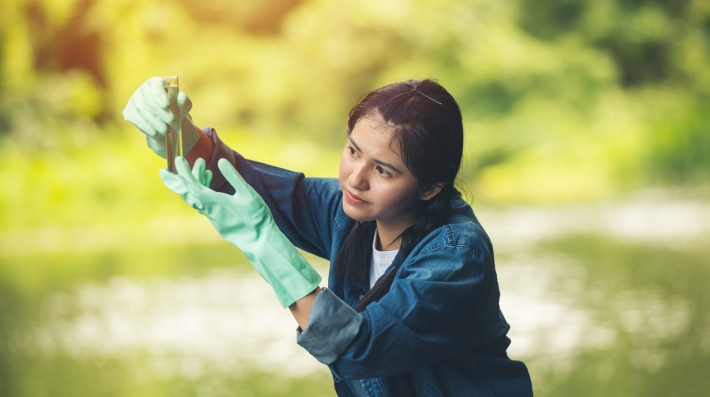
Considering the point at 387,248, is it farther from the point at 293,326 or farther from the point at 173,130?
the point at 293,326

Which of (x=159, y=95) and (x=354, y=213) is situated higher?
(x=159, y=95)

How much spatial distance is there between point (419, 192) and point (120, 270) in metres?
4.49

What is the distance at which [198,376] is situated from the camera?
3.51 metres

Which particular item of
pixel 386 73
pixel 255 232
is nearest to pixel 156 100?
pixel 255 232

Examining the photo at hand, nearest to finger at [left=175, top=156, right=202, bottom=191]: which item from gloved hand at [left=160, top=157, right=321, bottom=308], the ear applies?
gloved hand at [left=160, top=157, right=321, bottom=308]

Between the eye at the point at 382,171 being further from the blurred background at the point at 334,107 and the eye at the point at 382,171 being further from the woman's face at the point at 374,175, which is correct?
the blurred background at the point at 334,107

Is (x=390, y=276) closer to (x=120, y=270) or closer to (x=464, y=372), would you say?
(x=464, y=372)

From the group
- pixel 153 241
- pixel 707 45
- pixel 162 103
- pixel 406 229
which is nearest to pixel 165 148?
pixel 162 103

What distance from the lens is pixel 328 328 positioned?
100cm

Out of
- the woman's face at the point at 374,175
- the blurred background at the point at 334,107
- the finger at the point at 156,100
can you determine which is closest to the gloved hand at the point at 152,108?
the finger at the point at 156,100

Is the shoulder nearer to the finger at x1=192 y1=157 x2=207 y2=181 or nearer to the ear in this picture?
the ear

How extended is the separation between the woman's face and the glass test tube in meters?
0.23

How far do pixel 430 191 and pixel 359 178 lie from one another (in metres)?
0.12

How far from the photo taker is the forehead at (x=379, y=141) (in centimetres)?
113
